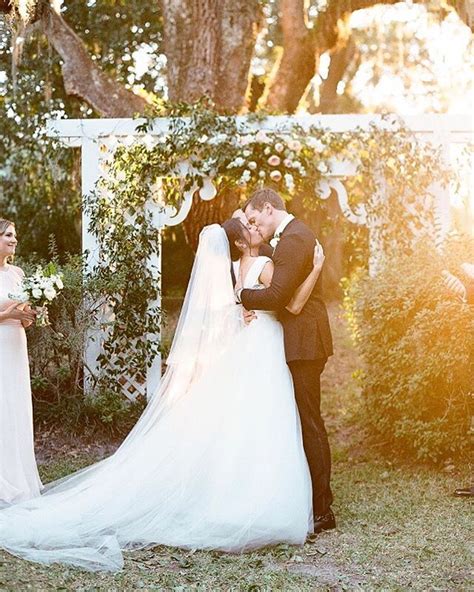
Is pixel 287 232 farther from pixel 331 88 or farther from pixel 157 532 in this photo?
pixel 331 88

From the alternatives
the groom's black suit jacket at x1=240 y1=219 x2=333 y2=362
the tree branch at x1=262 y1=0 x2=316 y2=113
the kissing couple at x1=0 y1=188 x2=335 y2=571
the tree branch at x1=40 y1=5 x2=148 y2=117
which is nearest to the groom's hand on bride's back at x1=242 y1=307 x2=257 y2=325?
the kissing couple at x1=0 y1=188 x2=335 y2=571

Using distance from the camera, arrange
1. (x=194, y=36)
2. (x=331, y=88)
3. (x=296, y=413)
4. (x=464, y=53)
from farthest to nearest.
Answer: (x=331, y=88), (x=464, y=53), (x=194, y=36), (x=296, y=413)

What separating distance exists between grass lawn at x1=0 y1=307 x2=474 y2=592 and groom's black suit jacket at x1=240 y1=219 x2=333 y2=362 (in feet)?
3.49

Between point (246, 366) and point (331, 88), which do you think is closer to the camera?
point (246, 366)

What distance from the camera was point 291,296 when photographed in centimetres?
543

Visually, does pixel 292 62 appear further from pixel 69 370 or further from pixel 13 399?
pixel 13 399

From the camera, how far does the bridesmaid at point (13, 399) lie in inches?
240

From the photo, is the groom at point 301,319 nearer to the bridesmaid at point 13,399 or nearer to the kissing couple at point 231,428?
the kissing couple at point 231,428

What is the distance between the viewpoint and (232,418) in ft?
18.0

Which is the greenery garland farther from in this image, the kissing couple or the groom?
the groom

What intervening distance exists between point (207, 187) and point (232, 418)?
3.86 meters

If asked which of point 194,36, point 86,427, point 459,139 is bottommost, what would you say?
point 86,427

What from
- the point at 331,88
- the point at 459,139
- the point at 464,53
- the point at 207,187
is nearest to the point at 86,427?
the point at 207,187

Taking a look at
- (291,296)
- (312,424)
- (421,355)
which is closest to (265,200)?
(291,296)
